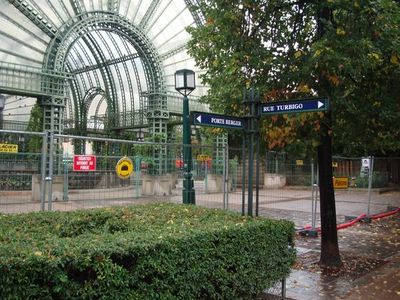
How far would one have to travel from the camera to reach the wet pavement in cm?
668

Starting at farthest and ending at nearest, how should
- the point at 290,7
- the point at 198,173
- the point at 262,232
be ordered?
the point at 198,173
the point at 290,7
the point at 262,232

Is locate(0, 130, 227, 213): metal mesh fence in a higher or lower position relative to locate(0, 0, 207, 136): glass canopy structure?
lower

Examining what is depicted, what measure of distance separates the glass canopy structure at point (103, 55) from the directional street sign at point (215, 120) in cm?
651

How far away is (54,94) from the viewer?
73.6 feet

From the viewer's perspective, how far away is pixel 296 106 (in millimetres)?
6348

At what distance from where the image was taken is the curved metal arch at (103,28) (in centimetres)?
2303

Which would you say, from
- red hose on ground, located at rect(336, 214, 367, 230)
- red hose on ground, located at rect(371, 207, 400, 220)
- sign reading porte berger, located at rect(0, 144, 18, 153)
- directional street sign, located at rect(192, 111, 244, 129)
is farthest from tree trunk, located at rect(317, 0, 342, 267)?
red hose on ground, located at rect(371, 207, 400, 220)

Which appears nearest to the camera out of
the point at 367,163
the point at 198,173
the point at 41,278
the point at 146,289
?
the point at 41,278

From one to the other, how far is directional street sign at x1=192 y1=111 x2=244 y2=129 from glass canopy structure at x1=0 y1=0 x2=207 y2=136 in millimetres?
6513

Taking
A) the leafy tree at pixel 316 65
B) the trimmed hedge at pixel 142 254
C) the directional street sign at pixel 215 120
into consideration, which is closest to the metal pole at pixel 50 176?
the trimmed hedge at pixel 142 254

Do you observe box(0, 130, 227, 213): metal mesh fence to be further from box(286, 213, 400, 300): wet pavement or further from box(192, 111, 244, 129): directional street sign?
box(286, 213, 400, 300): wet pavement

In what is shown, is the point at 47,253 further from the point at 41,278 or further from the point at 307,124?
the point at 307,124

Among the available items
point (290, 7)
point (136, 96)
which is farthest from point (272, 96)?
point (136, 96)

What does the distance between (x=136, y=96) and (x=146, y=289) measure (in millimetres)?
37877
